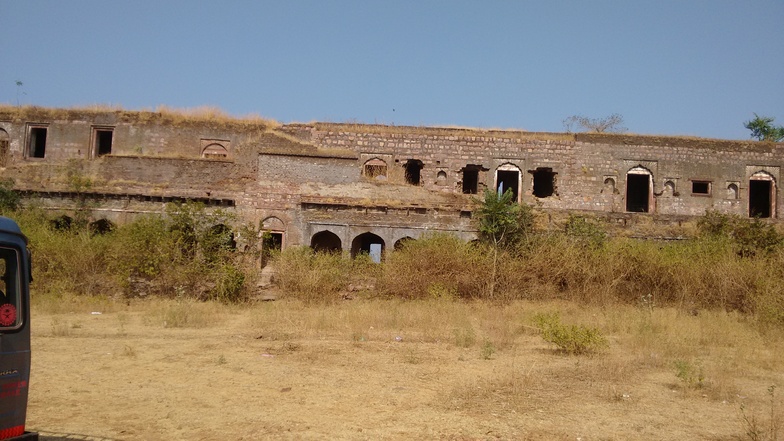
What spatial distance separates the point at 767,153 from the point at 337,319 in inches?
866

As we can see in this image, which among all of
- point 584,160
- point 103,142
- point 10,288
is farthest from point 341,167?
point 10,288

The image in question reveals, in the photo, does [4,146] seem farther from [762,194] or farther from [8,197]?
[762,194]

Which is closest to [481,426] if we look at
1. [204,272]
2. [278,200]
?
[204,272]

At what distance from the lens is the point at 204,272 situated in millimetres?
15766

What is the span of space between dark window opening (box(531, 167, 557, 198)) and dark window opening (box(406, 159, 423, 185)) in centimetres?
510

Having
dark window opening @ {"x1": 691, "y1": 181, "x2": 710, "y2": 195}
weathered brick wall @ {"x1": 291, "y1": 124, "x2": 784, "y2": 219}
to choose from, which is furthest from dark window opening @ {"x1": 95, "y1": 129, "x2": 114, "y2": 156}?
dark window opening @ {"x1": 691, "y1": 181, "x2": 710, "y2": 195}

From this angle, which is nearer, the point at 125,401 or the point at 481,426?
the point at 481,426

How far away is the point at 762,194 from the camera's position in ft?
86.9

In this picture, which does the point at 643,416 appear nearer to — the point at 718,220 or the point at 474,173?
the point at 718,220

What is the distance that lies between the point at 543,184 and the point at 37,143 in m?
22.9

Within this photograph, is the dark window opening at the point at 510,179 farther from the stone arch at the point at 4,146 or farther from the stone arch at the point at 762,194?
the stone arch at the point at 4,146

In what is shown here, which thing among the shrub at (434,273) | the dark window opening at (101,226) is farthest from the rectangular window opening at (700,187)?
the dark window opening at (101,226)

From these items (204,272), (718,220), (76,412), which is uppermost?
(718,220)

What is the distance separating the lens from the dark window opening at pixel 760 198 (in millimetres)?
26062
